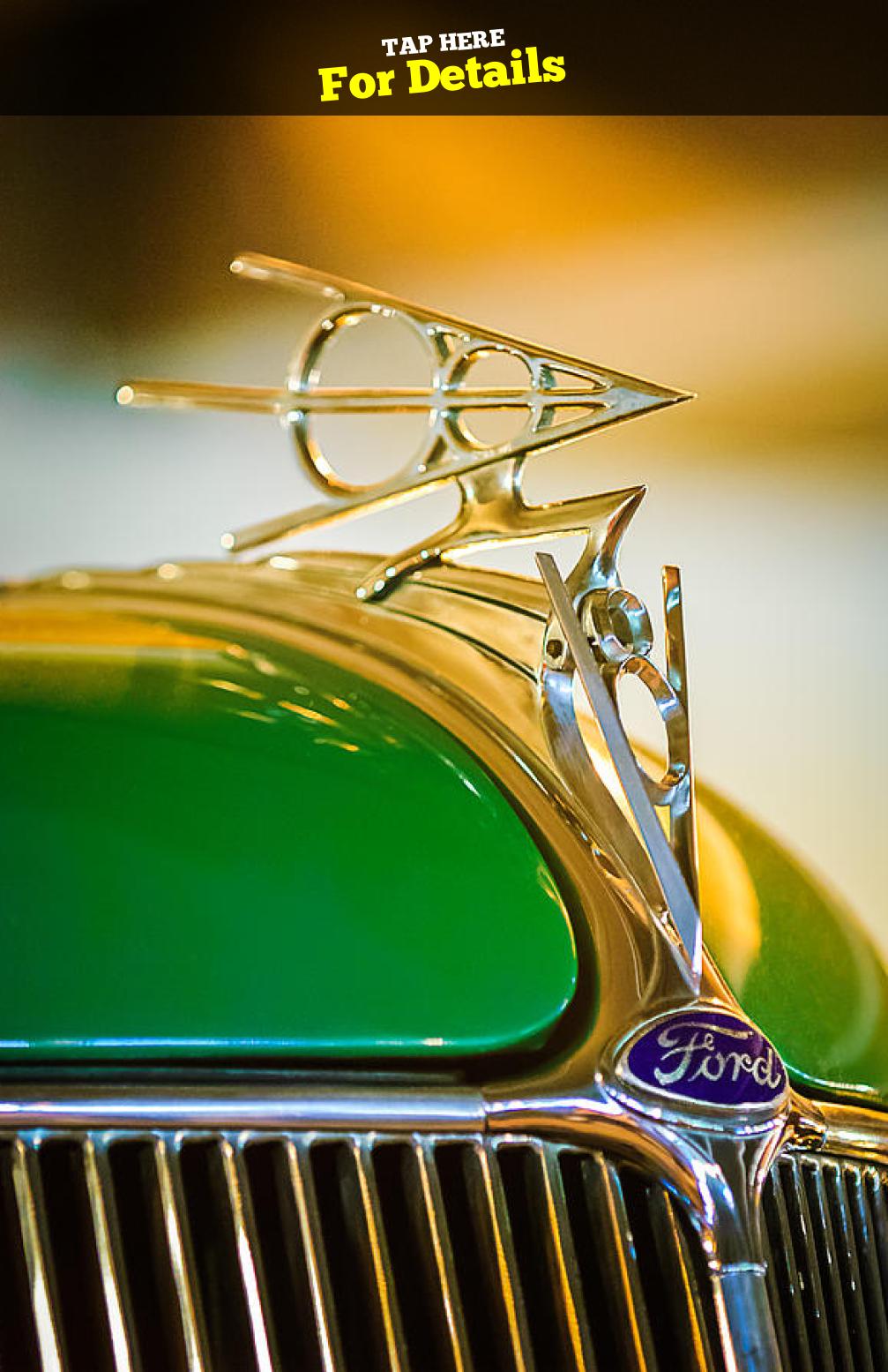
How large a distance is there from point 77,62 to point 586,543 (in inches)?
28.9

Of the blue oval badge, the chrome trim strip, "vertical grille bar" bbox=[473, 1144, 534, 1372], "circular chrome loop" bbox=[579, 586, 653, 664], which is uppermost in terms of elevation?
"circular chrome loop" bbox=[579, 586, 653, 664]

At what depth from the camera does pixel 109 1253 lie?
2.75 feet

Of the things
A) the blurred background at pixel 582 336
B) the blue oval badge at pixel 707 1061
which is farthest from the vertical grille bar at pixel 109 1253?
the blurred background at pixel 582 336

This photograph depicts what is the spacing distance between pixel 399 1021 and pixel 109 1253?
223 millimetres

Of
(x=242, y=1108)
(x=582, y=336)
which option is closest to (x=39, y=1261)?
(x=242, y=1108)

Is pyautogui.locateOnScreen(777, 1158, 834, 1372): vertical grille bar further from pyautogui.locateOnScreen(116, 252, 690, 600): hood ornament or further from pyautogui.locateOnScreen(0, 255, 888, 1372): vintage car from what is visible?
pyautogui.locateOnScreen(116, 252, 690, 600): hood ornament

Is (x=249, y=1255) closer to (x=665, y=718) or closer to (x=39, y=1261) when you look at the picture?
(x=39, y=1261)

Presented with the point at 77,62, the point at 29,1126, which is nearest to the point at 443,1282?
the point at 29,1126

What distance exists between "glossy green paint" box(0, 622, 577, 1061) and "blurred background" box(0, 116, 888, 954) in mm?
312

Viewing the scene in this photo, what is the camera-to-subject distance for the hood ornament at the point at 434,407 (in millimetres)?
1379

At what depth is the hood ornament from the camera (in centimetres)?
138

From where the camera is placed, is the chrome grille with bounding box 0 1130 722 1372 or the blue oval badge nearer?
the chrome grille with bounding box 0 1130 722 1372

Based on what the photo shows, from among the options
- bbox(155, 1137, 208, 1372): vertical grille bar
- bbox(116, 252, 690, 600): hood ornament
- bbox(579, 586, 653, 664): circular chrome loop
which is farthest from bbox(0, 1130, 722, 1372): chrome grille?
bbox(116, 252, 690, 600): hood ornament

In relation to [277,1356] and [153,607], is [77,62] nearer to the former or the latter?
[153,607]
